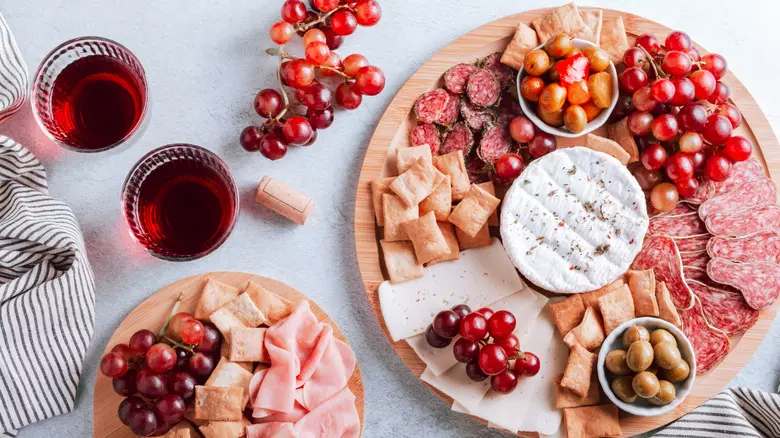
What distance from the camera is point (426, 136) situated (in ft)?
6.99

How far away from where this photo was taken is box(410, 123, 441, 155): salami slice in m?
2.13

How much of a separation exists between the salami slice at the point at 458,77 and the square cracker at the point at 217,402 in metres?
1.10

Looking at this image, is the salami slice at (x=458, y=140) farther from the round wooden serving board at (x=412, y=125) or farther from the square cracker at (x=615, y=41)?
the square cracker at (x=615, y=41)

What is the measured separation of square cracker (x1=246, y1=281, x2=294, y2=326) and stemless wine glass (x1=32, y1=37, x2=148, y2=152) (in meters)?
0.57

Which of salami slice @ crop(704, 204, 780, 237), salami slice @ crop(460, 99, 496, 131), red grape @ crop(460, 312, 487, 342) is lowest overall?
red grape @ crop(460, 312, 487, 342)

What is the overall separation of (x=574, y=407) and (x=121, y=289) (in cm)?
143

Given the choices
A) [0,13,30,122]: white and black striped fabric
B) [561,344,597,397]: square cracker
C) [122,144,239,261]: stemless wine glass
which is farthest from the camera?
[0,13,30,122]: white and black striped fabric

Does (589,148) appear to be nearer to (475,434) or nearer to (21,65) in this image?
(475,434)

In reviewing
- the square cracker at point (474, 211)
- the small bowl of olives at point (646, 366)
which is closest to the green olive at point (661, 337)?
the small bowl of olives at point (646, 366)

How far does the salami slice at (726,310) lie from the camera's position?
209 centimetres

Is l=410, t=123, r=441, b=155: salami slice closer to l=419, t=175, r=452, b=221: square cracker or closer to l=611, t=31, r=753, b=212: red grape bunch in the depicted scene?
l=419, t=175, r=452, b=221: square cracker

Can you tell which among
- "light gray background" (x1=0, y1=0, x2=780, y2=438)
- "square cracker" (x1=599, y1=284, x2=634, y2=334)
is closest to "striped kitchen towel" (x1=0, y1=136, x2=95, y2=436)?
"light gray background" (x1=0, y1=0, x2=780, y2=438)

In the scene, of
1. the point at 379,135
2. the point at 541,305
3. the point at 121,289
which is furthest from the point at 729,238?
the point at 121,289

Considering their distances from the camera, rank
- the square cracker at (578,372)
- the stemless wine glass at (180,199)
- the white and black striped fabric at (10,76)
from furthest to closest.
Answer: the white and black striped fabric at (10,76)
the square cracker at (578,372)
the stemless wine glass at (180,199)
